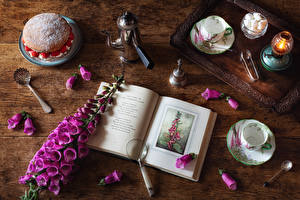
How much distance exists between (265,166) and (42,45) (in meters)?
1.01

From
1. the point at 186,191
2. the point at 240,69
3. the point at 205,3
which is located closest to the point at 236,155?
the point at 186,191

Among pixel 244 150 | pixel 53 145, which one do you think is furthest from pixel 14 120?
pixel 244 150

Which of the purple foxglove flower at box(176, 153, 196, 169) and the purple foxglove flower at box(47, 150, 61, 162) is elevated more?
the purple foxglove flower at box(176, 153, 196, 169)

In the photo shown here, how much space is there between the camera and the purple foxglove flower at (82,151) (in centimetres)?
112

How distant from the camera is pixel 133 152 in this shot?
1.14 m

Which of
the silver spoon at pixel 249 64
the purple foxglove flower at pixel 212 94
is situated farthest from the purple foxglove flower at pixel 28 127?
the silver spoon at pixel 249 64

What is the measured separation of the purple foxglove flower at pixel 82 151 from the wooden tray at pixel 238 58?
0.56 metres

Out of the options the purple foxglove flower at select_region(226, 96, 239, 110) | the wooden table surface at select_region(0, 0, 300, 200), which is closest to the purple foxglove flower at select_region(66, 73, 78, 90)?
the wooden table surface at select_region(0, 0, 300, 200)

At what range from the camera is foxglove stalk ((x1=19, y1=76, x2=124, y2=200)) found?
1.06m

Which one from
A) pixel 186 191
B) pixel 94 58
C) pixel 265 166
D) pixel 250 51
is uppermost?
pixel 250 51

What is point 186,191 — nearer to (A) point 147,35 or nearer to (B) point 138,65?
(B) point 138,65

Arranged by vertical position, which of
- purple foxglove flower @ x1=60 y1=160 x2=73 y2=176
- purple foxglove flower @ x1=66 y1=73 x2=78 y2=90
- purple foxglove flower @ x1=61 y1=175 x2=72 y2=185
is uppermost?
purple foxglove flower @ x1=66 y1=73 x2=78 y2=90

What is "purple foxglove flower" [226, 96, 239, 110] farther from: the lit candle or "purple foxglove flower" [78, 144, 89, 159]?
"purple foxglove flower" [78, 144, 89, 159]

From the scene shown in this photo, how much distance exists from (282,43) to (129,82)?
0.63m
